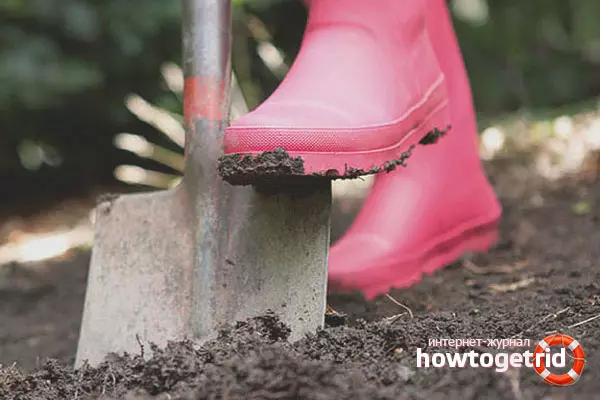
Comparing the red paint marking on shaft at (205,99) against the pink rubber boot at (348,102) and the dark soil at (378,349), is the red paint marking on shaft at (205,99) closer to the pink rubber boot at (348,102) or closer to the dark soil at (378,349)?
the pink rubber boot at (348,102)

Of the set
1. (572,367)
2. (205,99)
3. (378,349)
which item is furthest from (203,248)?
(572,367)

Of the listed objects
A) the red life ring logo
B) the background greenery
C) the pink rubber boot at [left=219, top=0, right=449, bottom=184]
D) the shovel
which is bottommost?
the red life ring logo

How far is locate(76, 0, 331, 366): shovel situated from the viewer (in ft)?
4.09

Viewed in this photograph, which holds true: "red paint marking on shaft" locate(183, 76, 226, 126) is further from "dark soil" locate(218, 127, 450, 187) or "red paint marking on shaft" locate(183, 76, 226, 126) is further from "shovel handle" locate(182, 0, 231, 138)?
"dark soil" locate(218, 127, 450, 187)

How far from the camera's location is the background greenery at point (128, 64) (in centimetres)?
271

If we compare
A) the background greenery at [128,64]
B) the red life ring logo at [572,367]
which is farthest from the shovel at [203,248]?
the background greenery at [128,64]

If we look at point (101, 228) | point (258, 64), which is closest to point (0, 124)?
point (258, 64)

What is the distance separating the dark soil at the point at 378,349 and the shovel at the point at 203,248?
10 cm

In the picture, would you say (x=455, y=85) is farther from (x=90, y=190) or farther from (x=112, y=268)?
(x=90, y=190)

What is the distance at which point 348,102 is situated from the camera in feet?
3.98

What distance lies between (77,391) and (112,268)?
1.29ft

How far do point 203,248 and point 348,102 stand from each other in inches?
13.2

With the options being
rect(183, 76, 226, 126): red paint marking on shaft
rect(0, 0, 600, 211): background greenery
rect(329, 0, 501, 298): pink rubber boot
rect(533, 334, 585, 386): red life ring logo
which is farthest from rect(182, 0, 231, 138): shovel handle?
rect(0, 0, 600, 211): background greenery

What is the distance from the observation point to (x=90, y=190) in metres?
3.63
